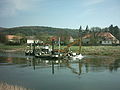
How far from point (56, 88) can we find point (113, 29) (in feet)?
357

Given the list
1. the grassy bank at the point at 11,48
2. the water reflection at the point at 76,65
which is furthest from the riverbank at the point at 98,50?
the water reflection at the point at 76,65

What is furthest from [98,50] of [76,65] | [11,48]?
[11,48]

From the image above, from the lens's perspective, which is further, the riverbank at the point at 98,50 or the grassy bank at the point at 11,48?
the grassy bank at the point at 11,48

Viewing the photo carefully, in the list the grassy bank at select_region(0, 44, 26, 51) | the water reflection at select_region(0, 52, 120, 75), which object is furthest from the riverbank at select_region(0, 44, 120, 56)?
the water reflection at select_region(0, 52, 120, 75)

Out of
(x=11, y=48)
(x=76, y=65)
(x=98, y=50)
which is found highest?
(x=11, y=48)

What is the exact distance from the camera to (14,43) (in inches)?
3930

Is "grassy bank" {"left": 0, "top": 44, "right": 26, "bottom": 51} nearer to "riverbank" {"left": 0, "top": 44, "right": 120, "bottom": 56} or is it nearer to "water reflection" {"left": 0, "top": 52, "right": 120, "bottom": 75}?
"riverbank" {"left": 0, "top": 44, "right": 120, "bottom": 56}

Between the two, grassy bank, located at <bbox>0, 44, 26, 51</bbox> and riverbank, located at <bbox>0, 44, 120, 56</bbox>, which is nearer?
riverbank, located at <bbox>0, 44, 120, 56</bbox>

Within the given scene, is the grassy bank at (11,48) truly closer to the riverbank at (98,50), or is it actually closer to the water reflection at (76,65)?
the riverbank at (98,50)

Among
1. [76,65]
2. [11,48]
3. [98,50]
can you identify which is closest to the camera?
[76,65]

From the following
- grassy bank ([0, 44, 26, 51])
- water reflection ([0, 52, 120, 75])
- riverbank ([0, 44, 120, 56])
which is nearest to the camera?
water reflection ([0, 52, 120, 75])

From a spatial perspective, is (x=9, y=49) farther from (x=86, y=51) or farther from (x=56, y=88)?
(x=56, y=88)

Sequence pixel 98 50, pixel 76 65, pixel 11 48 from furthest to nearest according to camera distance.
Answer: pixel 11 48 < pixel 98 50 < pixel 76 65

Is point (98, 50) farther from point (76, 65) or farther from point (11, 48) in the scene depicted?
point (11, 48)
